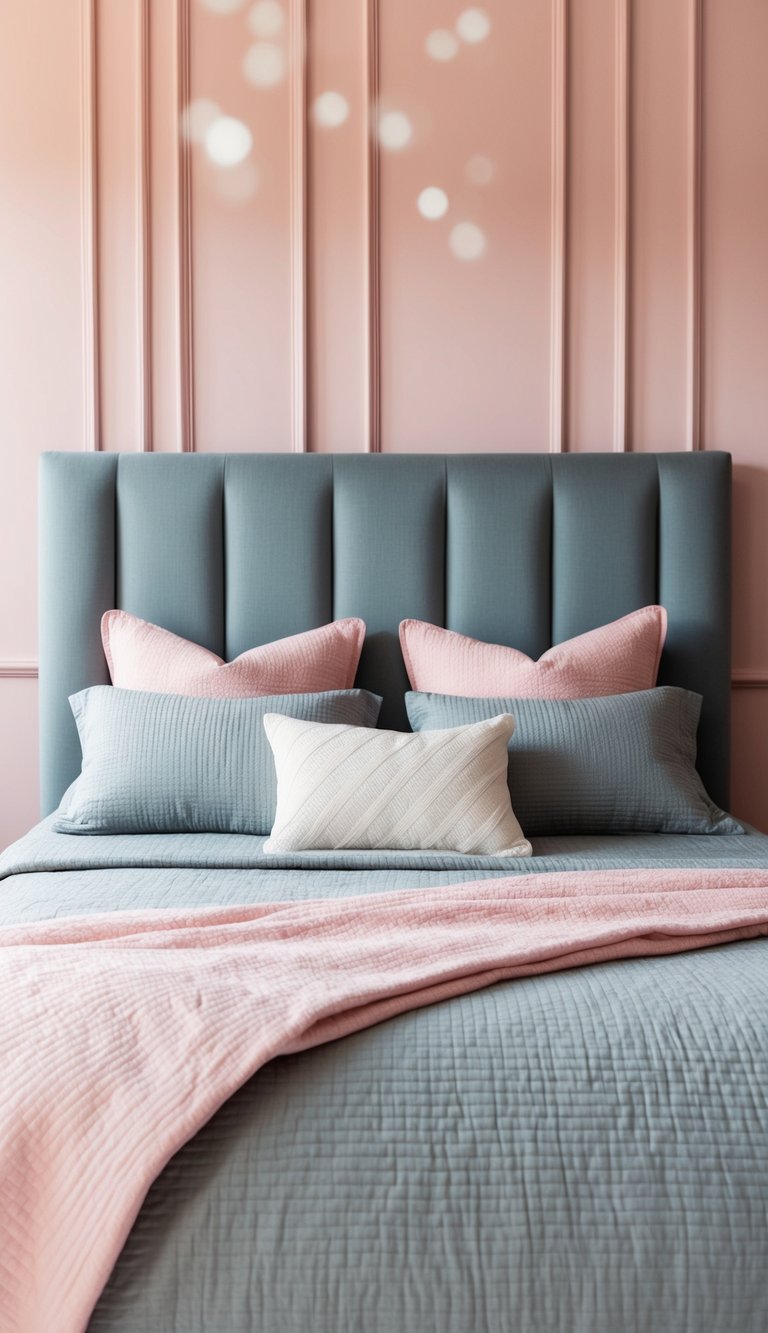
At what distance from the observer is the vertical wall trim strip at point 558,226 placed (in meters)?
2.77

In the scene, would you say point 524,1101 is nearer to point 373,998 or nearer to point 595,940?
point 373,998

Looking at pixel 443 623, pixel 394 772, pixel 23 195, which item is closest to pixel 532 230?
pixel 443 623

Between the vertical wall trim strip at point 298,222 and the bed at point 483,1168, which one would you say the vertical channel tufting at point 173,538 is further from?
the bed at point 483,1168

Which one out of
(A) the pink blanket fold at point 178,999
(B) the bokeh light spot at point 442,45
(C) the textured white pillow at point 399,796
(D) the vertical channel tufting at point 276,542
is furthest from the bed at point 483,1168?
(B) the bokeh light spot at point 442,45

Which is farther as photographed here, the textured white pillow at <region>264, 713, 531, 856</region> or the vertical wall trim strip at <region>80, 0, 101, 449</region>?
the vertical wall trim strip at <region>80, 0, 101, 449</region>

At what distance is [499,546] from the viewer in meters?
2.68

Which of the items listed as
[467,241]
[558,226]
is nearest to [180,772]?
[467,241]

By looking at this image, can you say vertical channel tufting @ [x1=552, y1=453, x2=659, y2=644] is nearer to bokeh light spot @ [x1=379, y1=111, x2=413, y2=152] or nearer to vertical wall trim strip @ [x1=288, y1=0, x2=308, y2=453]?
vertical wall trim strip @ [x1=288, y1=0, x2=308, y2=453]

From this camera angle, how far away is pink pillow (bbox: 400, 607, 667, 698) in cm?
243

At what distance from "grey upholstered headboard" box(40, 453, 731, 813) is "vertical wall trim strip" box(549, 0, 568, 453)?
0.73 ft

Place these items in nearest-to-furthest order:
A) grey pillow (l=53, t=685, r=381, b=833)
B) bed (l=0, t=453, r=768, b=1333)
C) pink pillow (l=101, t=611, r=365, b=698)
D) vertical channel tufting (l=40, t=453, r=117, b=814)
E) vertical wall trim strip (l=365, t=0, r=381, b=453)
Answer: bed (l=0, t=453, r=768, b=1333)
grey pillow (l=53, t=685, r=381, b=833)
pink pillow (l=101, t=611, r=365, b=698)
vertical channel tufting (l=40, t=453, r=117, b=814)
vertical wall trim strip (l=365, t=0, r=381, b=453)

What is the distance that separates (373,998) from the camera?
1.16 m

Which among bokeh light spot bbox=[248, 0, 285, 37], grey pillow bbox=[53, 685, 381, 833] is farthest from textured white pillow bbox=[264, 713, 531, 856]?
bokeh light spot bbox=[248, 0, 285, 37]

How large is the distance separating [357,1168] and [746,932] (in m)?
0.69
